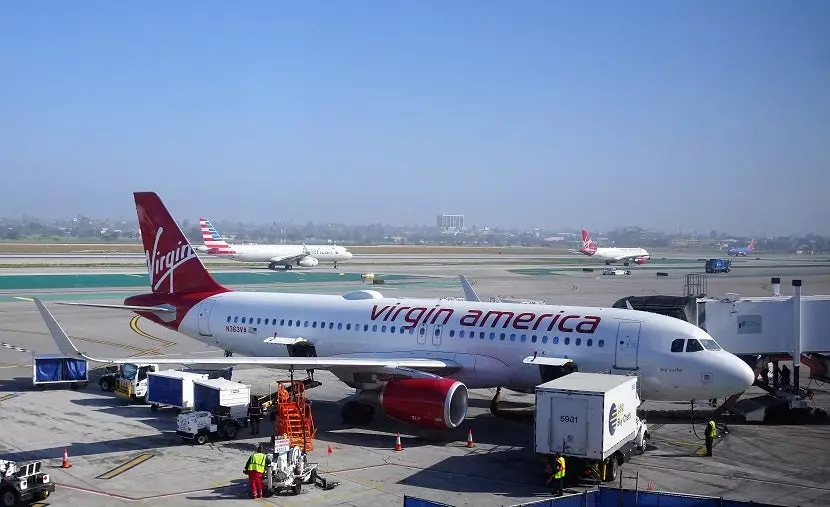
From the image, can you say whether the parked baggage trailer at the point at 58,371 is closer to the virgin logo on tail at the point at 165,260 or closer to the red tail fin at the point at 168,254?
the red tail fin at the point at 168,254

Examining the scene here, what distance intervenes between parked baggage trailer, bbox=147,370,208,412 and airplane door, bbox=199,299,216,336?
17.4 feet

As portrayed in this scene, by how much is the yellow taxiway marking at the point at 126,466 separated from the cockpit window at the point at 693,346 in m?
16.3

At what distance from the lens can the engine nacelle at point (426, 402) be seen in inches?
926

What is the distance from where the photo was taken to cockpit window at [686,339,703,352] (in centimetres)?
2445

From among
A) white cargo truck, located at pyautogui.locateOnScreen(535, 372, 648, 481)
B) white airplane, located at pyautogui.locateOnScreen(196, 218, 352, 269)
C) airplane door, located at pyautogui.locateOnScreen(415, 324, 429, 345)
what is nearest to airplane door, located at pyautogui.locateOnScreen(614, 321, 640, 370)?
white cargo truck, located at pyautogui.locateOnScreen(535, 372, 648, 481)

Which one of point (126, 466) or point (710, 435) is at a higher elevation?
point (710, 435)

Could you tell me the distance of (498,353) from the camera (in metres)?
26.5

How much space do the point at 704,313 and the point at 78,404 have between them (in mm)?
23903

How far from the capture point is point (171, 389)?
27.2 metres

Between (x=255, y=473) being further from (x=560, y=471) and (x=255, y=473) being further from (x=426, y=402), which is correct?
(x=560, y=471)

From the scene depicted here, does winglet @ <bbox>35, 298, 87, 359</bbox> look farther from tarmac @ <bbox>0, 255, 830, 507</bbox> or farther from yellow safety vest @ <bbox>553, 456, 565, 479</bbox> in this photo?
yellow safety vest @ <bbox>553, 456, 565, 479</bbox>

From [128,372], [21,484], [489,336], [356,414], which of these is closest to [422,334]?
[489,336]

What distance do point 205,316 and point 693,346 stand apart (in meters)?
19.8

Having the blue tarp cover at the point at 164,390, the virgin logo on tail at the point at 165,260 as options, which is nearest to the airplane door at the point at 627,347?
the blue tarp cover at the point at 164,390
